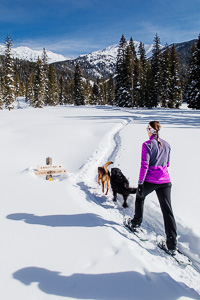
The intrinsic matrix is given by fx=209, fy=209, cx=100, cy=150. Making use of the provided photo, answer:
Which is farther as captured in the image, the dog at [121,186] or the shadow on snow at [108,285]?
the dog at [121,186]

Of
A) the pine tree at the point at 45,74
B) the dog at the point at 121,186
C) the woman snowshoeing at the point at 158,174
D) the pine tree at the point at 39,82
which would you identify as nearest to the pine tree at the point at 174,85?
the pine tree at the point at 39,82

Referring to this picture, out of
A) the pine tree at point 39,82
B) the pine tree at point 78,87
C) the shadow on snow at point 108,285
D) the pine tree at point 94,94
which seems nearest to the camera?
the shadow on snow at point 108,285

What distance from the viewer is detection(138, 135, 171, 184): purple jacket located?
3678 mm

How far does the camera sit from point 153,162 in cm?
375

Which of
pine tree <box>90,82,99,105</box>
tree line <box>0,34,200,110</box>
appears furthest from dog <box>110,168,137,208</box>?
pine tree <box>90,82,99,105</box>

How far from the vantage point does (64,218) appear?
462cm

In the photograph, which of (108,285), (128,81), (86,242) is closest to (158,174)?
(86,242)

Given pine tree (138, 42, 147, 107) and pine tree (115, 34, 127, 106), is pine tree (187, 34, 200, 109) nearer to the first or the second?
pine tree (138, 42, 147, 107)

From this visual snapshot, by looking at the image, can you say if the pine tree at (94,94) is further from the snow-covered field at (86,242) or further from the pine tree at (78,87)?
the snow-covered field at (86,242)

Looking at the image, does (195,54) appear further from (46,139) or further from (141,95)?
(46,139)

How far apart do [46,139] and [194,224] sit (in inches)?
403

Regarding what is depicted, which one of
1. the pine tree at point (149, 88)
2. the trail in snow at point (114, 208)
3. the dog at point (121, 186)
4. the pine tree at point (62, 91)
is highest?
the pine tree at point (62, 91)

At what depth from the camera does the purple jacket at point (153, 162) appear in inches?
145

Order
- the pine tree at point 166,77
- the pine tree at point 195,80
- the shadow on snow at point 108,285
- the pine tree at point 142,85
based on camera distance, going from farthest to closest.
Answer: the pine tree at point 142,85, the pine tree at point 166,77, the pine tree at point 195,80, the shadow on snow at point 108,285
